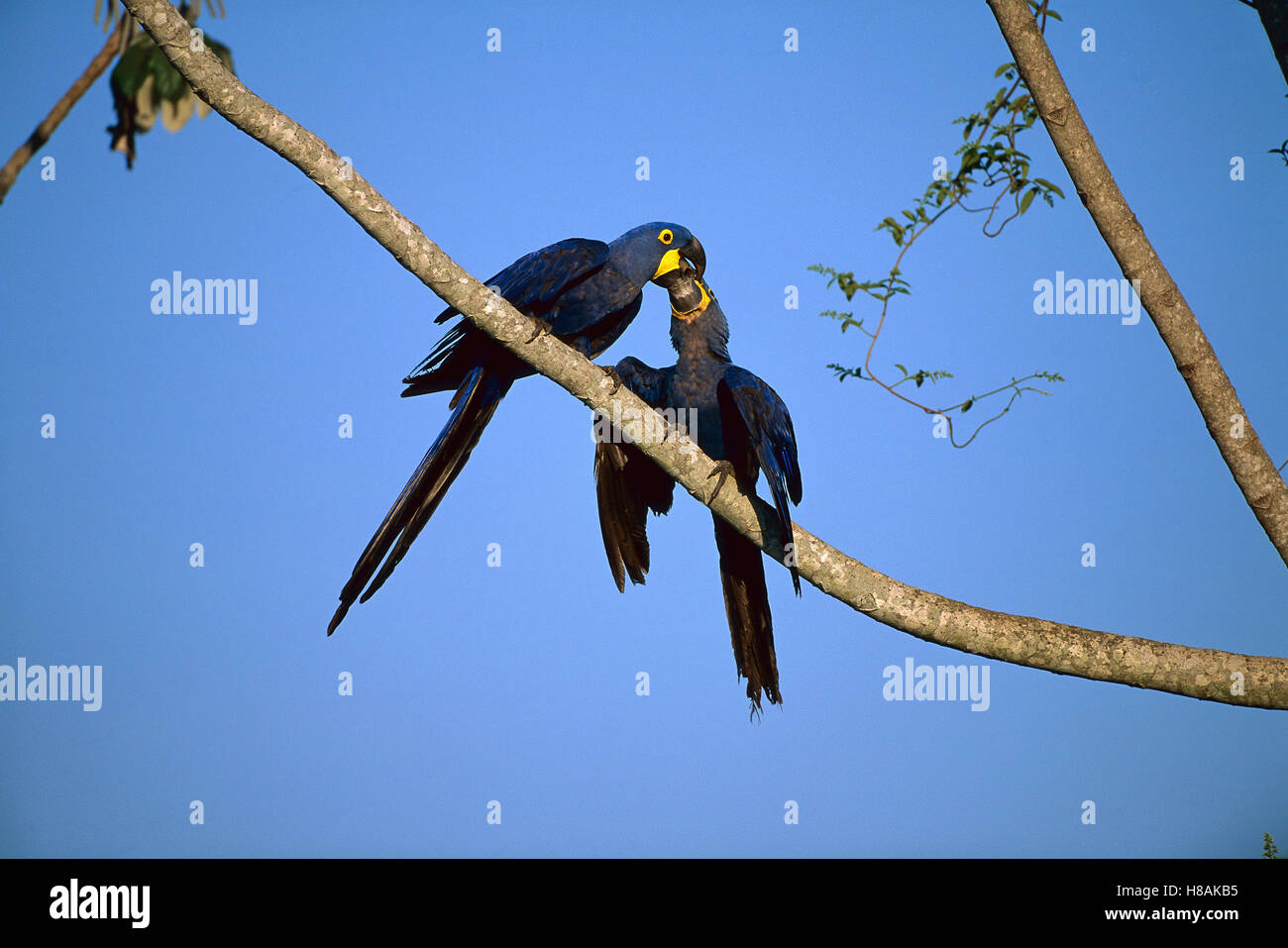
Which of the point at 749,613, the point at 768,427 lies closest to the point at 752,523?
the point at 768,427

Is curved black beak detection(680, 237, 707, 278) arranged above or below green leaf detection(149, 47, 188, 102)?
below

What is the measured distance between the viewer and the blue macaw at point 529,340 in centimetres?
249

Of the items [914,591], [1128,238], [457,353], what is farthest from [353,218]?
[1128,238]

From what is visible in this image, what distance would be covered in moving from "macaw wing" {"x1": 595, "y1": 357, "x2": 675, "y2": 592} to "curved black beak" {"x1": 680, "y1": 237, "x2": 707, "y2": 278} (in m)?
0.43

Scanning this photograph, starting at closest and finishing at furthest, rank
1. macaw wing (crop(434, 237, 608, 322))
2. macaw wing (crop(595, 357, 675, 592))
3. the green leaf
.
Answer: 1. macaw wing (crop(434, 237, 608, 322))
2. macaw wing (crop(595, 357, 675, 592))
3. the green leaf

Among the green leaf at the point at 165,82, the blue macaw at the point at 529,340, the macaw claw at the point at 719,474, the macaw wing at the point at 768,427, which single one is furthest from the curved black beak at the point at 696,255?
the green leaf at the point at 165,82

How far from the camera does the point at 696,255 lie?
140 inches

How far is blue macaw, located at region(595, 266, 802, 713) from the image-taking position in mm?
2775

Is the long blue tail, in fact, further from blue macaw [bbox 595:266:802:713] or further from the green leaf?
the green leaf

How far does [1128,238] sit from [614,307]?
5.13ft

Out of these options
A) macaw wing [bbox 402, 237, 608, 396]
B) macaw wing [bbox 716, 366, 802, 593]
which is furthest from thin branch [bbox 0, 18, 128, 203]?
macaw wing [bbox 716, 366, 802, 593]

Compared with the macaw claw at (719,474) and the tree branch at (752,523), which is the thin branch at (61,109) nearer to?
the tree branch at (752,523)
